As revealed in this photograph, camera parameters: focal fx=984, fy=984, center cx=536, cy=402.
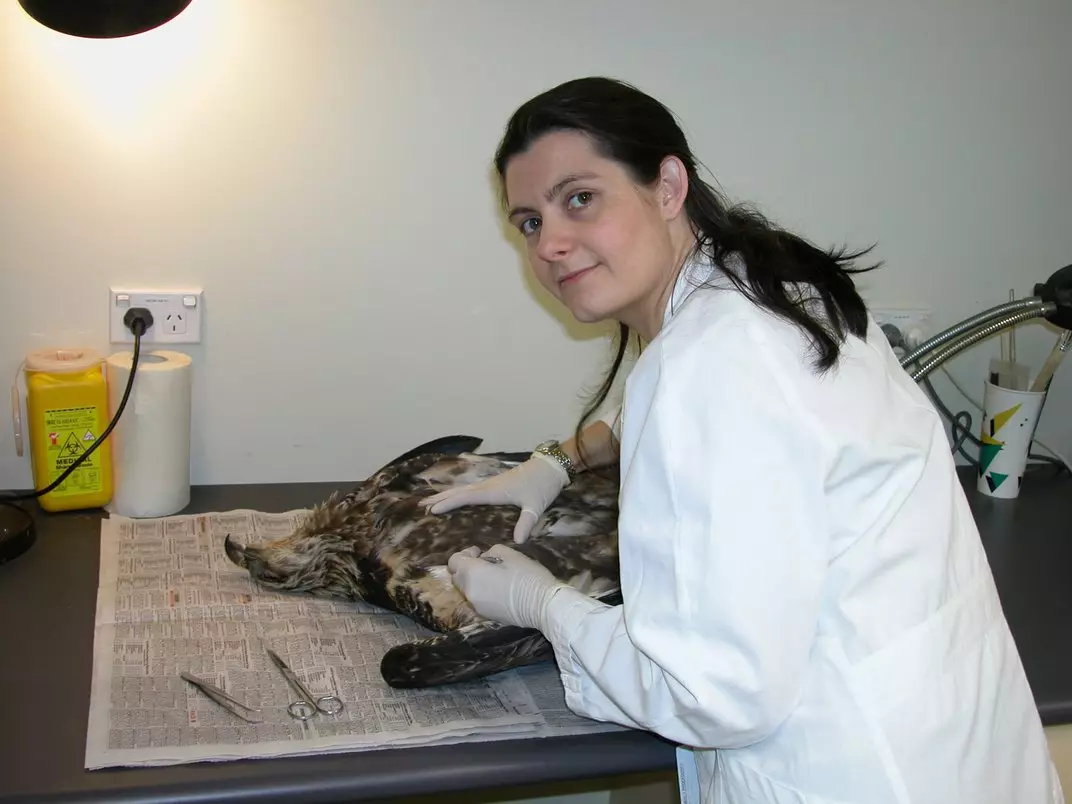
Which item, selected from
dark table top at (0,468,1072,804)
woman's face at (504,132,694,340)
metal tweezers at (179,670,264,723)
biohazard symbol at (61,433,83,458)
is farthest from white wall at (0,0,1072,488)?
metal tweezers at (179,670,264,723)

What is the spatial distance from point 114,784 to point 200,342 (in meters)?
0.79

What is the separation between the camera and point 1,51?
1341 millimetres

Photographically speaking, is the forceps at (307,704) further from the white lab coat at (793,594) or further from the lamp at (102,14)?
the lamp at (102,14)

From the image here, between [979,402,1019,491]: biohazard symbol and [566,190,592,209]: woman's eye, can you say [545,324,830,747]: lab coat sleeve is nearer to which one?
[566,190,592,209]: woman's eye

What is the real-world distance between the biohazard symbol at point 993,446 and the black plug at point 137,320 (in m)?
1.45

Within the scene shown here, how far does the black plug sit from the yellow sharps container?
0.07 m

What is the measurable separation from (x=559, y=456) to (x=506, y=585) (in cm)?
38

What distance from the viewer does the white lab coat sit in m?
0.86

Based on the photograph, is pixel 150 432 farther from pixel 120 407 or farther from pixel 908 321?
pixel 908 321

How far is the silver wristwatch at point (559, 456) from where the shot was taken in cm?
148

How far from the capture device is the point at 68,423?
1433 millimetres

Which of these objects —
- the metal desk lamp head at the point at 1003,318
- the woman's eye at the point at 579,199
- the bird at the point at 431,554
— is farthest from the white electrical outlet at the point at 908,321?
the woman's eye at the point at 579,199

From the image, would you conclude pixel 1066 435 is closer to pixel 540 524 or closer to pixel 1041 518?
pixel 1041 518

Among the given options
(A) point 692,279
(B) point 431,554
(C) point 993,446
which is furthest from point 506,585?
(C) point 993,446
